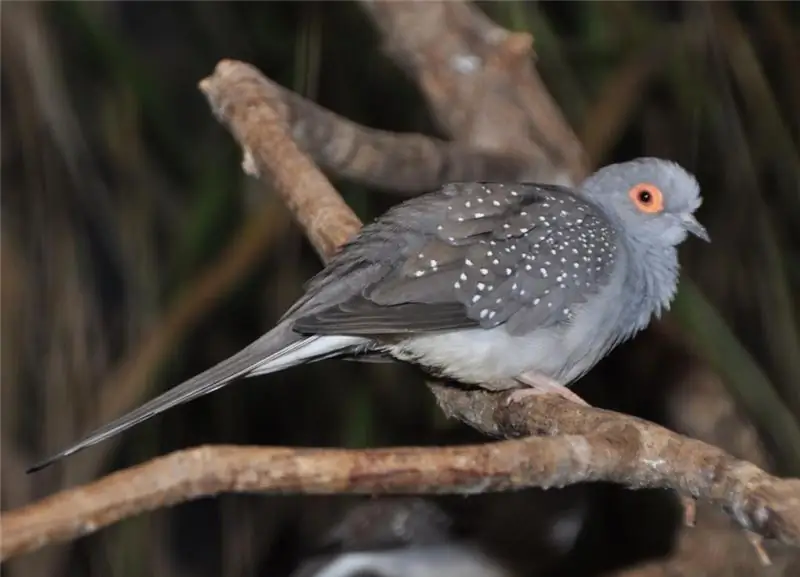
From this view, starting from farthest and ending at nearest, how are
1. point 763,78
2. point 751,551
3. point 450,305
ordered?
point 763,78 → point 751,551 → point 450,305

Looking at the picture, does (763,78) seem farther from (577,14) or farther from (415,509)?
(415,509)

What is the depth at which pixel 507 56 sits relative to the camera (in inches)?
77.0

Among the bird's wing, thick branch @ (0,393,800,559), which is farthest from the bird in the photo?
thick branch @ (0,393,800,559)

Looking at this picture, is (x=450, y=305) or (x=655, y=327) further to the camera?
(x=655, y=327)

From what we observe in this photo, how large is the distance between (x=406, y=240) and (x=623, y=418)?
430mm

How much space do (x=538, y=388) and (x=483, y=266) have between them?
190mm

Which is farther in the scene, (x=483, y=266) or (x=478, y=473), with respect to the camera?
(x=483, y=266)

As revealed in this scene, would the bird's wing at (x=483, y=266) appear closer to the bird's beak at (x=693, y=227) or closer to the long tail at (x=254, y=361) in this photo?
the long tail at (x=254, y=361)

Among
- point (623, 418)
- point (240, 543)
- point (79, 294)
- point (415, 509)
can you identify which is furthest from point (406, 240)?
point (240, 543)

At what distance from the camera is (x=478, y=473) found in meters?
0.85

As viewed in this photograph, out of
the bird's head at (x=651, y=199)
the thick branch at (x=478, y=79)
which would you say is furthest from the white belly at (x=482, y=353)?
the thick branch at (x=478, y=79)

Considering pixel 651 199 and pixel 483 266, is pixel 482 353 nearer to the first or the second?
pixel 483 266

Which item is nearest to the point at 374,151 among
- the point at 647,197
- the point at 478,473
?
the point at 647,197

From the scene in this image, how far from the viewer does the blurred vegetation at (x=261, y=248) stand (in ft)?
5.79
